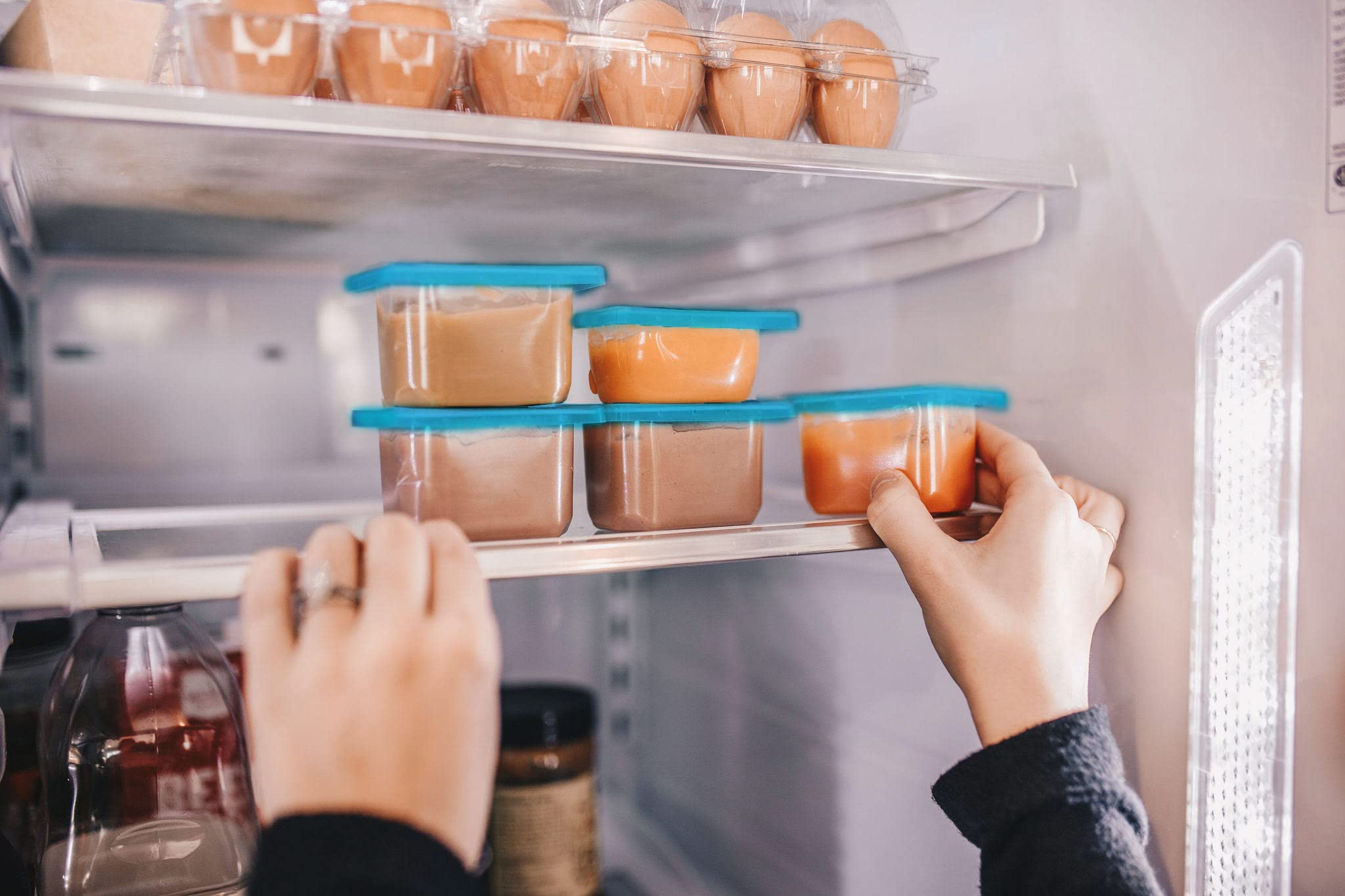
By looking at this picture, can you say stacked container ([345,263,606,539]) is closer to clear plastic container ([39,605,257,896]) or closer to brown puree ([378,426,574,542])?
brown puree ([378,426,574,542])

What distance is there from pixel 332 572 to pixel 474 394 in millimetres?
183

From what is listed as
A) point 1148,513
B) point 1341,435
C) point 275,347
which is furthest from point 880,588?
point 275,347

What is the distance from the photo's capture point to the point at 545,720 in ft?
3.84

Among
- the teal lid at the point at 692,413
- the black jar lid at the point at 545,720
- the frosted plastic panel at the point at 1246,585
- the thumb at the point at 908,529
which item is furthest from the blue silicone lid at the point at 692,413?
the black jar lid at the point at 545,720

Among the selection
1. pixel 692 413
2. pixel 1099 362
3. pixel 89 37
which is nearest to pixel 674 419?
pixel 692 413

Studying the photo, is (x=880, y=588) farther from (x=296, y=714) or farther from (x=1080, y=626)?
(x=296, y=714)

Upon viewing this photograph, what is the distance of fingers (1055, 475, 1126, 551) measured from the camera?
0.75 metres

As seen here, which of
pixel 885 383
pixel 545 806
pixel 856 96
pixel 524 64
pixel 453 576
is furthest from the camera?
pixel 545 806

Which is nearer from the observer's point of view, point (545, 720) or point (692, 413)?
point (692, 413)

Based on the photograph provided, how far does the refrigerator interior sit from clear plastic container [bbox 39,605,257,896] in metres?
0.12

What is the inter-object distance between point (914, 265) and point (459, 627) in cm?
66

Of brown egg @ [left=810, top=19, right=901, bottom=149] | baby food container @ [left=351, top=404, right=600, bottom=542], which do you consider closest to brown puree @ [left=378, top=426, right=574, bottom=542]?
baby food container @ [left=351, top=404, right=600, bottom=542]

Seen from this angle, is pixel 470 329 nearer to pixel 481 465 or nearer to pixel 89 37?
pixel 481 465

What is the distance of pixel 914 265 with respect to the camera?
0.97 metres
